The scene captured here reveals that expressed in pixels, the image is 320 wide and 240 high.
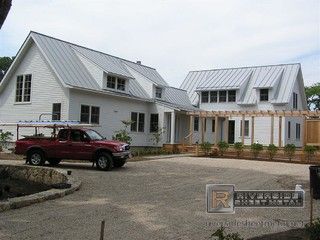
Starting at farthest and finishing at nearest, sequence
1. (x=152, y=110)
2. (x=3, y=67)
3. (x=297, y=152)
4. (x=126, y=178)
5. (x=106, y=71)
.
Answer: (x=3, y=67)
(x=152, y=110)
(x=106, y=71)
(x=297, y=152)
(x=126, y=178)

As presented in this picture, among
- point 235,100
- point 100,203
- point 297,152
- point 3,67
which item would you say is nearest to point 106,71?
point 297,152

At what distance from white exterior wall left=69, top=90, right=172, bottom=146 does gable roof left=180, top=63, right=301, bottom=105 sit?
436 inches

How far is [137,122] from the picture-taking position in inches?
1265

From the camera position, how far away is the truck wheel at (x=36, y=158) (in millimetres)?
18984

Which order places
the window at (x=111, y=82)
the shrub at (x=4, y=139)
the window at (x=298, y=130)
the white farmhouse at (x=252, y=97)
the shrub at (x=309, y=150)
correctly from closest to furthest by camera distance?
the shrub at (x=309, y=150), the shrub at (x=4, y=139), the window at (x=111, y=82), the white farmhouse at (x=252, y=97), the window at (x=298, y=130)

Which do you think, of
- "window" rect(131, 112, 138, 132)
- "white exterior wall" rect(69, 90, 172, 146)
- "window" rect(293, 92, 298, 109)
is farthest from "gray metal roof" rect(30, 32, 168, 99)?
"window" rect(293, 92, 298, 109)

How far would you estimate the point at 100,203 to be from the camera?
10.6 meters

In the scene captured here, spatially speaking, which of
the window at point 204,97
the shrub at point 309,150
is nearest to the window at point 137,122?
the shrub at point 309,150

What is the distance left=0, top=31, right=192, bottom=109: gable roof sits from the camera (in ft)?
89.1

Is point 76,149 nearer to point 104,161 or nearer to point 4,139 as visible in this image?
point 104,161

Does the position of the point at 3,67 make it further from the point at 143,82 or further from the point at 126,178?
the point at 126,178

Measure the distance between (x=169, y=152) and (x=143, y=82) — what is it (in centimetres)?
638

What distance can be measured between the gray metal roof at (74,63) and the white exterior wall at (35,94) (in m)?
0.62

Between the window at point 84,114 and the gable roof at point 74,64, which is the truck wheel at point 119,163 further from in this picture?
the window at point 84,114
